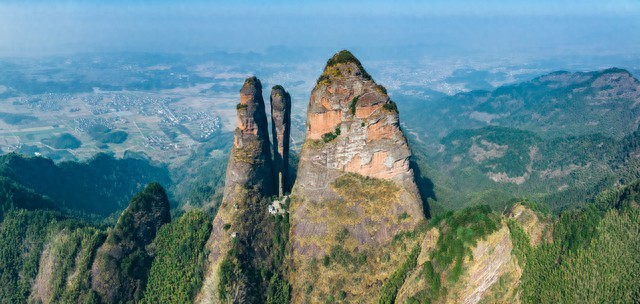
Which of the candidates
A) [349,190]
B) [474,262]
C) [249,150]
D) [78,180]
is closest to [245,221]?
[249,150]

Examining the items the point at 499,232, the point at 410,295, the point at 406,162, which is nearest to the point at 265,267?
the point at 410,295

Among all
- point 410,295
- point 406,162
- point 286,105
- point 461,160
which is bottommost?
point 461,160

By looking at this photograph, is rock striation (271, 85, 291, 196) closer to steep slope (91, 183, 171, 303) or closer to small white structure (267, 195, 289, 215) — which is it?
small white structure (267, 195, 289, 215)

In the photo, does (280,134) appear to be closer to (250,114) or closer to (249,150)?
(249,150)

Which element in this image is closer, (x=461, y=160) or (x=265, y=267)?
(x=265, y=267)

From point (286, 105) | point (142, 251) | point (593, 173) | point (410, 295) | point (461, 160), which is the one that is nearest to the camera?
point (410, 295)

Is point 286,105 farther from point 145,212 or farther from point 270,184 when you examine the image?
point 145,212
